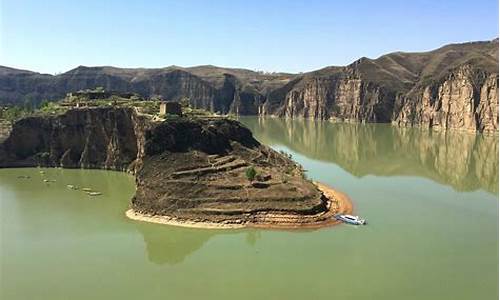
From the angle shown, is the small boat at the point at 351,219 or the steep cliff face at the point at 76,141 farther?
the steep cliff face at the point at 76,141

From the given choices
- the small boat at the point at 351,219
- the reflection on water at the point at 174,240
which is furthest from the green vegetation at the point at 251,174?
the small boat at the point at 351,219

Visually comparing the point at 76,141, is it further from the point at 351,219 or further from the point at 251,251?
the point at 351,219

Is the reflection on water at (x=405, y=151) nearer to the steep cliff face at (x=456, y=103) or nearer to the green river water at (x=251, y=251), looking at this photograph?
the steep cliff face at (x=456, y=103)

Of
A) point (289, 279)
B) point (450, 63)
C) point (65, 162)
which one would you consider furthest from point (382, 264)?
point (450, 63)

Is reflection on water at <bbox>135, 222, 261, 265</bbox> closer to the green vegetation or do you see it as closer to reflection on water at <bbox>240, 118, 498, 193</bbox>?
the green vegetation

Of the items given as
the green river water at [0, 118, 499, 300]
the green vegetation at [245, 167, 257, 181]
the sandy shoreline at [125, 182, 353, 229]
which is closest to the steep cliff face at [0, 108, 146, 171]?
the green river water at [0, 118, 499, 300]

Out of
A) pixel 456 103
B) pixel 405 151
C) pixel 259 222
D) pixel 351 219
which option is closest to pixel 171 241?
pixel 259 222
